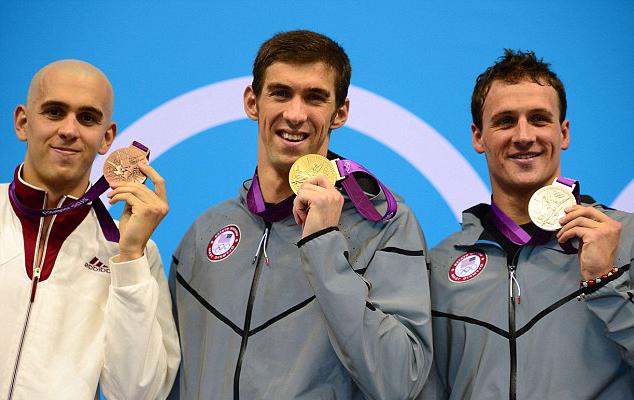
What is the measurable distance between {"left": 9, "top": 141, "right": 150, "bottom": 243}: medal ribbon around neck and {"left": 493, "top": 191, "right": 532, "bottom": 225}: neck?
3.56ft

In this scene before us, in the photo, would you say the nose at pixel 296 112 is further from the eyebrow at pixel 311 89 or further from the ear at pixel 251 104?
the ear at pixel 251 104

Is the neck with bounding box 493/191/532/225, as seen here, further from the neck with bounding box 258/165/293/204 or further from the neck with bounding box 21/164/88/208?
the neck with bounding box 21/164/88/208

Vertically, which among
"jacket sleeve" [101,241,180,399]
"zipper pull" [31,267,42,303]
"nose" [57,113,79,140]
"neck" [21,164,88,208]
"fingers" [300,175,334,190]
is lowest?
"jacket sleeve" [101,241,180,399]

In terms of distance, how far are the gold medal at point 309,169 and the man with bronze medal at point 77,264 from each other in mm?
391

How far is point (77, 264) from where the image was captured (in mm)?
2498

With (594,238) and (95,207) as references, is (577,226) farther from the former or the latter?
(95,207)

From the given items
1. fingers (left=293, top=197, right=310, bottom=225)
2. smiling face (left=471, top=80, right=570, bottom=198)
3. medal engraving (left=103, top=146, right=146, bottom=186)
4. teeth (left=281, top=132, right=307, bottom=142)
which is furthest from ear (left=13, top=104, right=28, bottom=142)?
smiling face (left=471, top=80, right=570, bottom=198)

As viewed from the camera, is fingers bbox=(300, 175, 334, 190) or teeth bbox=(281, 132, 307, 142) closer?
fingers bbox=(300, 175, 334, 190)

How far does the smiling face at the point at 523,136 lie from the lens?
2551 mm

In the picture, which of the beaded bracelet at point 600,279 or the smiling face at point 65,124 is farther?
the smiling face at point 65,124

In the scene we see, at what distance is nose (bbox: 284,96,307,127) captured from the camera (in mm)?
2475

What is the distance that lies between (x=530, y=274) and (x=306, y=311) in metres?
0.64

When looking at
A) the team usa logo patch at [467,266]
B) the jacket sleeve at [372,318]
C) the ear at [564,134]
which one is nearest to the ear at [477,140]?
the ear at [564,134]

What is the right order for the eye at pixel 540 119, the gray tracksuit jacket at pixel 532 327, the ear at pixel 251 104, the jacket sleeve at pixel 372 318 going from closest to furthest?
1. the jacket sleeve at pixel 372 318
2. the gray tracksuit jacket at pixel 532 327
3. the eye at pixel 540 119
4. the ear at pixel 251 104
